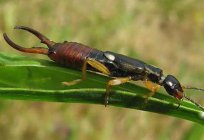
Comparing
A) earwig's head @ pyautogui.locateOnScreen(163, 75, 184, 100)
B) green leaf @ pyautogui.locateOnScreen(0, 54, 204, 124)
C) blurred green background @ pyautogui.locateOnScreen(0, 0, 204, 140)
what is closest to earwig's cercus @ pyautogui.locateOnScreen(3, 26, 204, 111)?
earwig's head @ pyautogui.locateOnScreen(163, 75, 184, 100)

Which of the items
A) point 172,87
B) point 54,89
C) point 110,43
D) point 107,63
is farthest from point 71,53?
point 110,43

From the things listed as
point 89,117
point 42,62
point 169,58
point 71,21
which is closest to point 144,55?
point 169,58

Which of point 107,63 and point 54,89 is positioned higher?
point 107,63

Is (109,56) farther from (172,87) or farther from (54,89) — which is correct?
(54,89)

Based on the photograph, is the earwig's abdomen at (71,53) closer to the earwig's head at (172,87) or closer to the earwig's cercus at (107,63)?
the earwig's cercus at (107,63)

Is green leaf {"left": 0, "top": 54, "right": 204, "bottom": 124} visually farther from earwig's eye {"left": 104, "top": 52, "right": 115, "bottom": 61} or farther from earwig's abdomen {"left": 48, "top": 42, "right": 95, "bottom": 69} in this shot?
earwig's eye {"left": 104, "top": 52, "right": 115, "bottom": 61}

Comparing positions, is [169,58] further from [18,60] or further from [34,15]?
[18,60]
